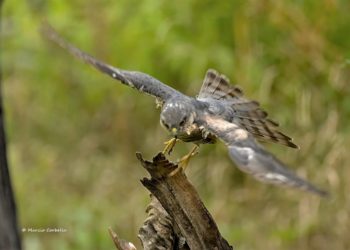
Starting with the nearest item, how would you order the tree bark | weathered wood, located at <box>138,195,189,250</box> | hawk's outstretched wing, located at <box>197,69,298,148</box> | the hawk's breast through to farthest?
1. the tree bark
2. weathered wood, located at <box>138,195,189,250</box>
3. the hawk's breast
4. hawk's outstretched wing, located at <box>197,69,298,148</box>

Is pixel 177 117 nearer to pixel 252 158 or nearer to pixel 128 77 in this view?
pixel 128 77

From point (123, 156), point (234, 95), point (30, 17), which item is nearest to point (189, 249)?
point (234, 95)

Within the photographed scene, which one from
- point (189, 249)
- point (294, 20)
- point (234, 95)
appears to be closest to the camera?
point (189, 249)

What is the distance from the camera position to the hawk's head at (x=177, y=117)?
153 inches

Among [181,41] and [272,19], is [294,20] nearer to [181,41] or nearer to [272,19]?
[272,19]

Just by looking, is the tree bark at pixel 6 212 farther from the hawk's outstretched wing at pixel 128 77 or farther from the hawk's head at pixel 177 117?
the hawk's head at pixel 177 117

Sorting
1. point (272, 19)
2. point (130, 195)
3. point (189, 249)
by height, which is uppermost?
point (272, 19)

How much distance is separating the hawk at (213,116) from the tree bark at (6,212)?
0.62 meters

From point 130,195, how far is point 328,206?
1541 millimetres

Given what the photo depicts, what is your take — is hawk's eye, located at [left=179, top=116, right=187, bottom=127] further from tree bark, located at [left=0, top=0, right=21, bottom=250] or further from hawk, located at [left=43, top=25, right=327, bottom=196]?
tree bark, located at [left=0, top=0, right=21, bottom=250]

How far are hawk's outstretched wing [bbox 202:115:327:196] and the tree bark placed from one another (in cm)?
88

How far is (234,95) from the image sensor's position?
15.1 ft

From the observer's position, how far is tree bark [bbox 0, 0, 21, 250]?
325 cm

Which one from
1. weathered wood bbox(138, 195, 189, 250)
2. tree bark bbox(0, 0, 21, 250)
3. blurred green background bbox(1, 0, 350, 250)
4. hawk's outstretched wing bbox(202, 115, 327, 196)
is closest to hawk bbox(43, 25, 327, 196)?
hawk's outstretched wing bbox(202, 115, 327, 196)
